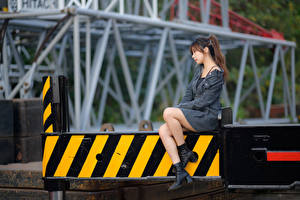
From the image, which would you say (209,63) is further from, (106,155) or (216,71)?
(106,155)

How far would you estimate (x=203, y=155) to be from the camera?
4.64 metres

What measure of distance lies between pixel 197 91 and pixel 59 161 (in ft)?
4.40

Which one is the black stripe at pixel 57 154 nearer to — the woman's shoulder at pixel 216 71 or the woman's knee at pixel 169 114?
the woman's knee at pixel 169 114

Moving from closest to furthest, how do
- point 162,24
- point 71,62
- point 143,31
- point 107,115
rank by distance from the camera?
1. point 162,24
2. point 143,31
3. point 71,62
4. point 107,115

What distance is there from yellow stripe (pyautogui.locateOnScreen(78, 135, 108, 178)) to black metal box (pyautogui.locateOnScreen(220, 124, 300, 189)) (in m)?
1.04

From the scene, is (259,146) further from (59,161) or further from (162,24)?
(162,24)

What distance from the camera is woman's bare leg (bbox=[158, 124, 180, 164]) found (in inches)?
181

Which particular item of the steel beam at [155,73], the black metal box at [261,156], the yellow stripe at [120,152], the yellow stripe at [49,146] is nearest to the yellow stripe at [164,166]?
the yellow stripe at [120,152]

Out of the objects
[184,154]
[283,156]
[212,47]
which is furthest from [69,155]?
[283,156]

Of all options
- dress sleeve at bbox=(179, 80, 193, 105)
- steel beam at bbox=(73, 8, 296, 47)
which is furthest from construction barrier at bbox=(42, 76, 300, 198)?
steel beam at bbox=(73, 8, 296, 47)

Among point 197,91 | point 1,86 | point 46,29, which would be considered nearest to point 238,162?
point 197,91

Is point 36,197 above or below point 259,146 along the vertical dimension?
below

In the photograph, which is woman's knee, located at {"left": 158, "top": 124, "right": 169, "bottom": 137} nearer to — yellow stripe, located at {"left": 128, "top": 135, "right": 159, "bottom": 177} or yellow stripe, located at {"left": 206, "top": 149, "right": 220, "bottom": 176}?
yellow stripe, located at {"left": 128, "top": 135, "right": 159, "bottom": 177}

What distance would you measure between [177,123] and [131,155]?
1.61ft
